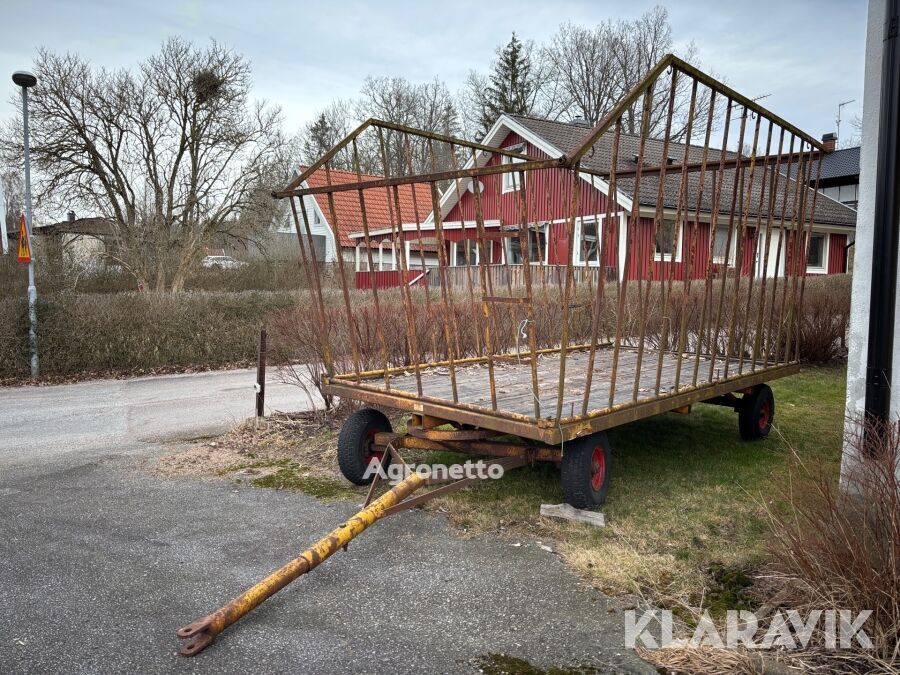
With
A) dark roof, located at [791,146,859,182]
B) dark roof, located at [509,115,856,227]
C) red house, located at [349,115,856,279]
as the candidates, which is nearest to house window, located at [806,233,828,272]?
red house, located at [349,115,856,279]

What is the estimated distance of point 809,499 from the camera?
2.85 meters

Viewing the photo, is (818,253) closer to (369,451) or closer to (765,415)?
(765,415)

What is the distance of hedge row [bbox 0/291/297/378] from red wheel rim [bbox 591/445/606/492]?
8.47m

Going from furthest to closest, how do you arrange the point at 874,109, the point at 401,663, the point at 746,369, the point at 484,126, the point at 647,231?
the point at 484,126
the point at 647,231
the point at 746,369
the point at 874,109
the point at 401,663

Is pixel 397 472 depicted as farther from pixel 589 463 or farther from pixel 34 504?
pixel 34 504

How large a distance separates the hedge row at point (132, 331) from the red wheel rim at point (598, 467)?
8.47 metres

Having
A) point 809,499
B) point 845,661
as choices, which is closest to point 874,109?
point 809,499

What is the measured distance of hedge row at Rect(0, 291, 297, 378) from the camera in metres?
10.5

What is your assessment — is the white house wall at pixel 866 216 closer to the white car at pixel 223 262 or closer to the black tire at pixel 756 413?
the black tire at pixel 756 413

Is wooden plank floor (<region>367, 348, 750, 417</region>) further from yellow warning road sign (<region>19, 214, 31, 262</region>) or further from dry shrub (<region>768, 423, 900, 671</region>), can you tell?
→ yellow warning road sign (<region>19, 214, 31, 262</region>)

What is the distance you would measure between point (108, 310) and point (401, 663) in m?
10.4

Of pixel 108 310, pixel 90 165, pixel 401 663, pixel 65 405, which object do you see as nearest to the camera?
pixel 401 663

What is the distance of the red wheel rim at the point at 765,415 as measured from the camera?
599 centimetres

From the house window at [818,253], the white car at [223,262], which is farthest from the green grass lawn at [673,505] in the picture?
the house window at [818,253]
